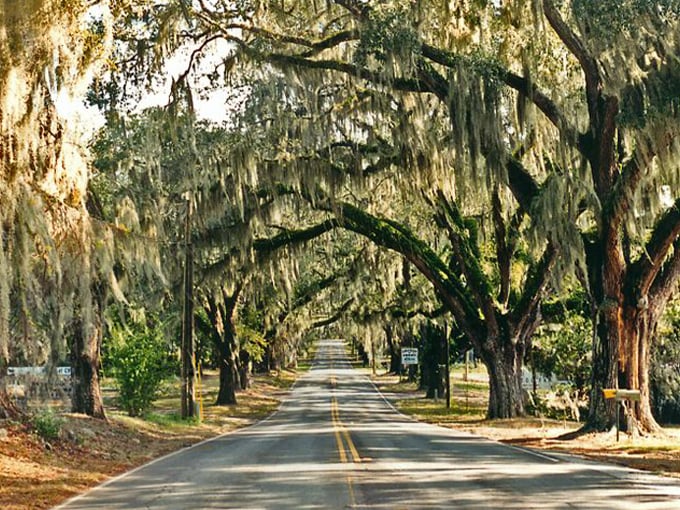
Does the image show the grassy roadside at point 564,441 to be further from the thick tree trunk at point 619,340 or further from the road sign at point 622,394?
the road sign at point 622,394

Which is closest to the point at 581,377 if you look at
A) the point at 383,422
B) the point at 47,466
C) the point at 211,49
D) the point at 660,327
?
the point at 660,327

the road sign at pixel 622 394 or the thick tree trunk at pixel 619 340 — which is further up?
the thick tree trunk at pixel 619 340

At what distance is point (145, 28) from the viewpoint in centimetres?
1905

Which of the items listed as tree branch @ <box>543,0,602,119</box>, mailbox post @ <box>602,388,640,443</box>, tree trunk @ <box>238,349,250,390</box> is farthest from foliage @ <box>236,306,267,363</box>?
tree branch @ <box>543,0,602,119</box>

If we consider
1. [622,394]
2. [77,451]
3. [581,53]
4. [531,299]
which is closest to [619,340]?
[622,394]

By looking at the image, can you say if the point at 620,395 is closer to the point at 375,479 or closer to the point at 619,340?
the point at 619,340

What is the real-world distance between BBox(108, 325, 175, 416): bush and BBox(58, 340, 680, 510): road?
199 inches

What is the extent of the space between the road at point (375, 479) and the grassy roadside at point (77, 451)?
0.58 meters

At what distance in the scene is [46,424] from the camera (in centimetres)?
1581

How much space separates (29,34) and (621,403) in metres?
14.1

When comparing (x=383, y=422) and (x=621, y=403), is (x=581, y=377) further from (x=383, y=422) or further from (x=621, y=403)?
(x=621, y=403)

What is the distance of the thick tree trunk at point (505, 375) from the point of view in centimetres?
2673

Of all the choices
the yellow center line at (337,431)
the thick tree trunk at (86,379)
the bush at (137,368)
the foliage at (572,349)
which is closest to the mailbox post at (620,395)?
the yellow center line at (337,431)

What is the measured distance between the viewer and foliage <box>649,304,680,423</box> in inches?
1112
